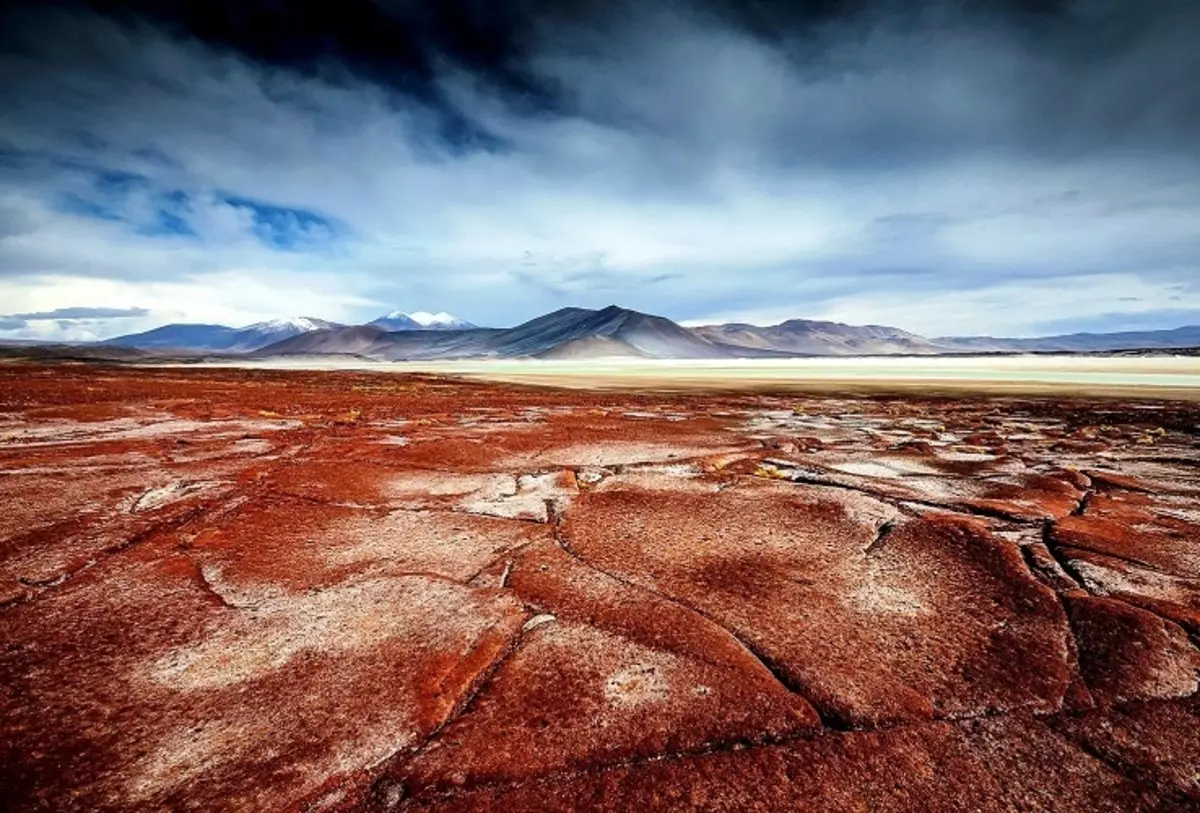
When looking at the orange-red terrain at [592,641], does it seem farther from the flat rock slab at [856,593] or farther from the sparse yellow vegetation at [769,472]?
the sparse yellow vegetation at [769,472]

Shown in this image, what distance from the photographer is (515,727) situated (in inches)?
68.0

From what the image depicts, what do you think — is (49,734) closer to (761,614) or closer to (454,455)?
(761,614)

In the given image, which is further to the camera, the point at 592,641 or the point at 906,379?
the point at 906,379

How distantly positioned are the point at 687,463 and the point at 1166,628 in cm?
350

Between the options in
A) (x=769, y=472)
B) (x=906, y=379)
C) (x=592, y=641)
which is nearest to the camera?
(x=592, y=641)

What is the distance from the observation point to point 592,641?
2201mm

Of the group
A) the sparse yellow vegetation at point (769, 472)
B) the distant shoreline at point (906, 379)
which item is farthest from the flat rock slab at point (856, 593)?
the distant shoreline at point (906, 379)

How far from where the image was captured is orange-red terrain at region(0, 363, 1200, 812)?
1.55 metres

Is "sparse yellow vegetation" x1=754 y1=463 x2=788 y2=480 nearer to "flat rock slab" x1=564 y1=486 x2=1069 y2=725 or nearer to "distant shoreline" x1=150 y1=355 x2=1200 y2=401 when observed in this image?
"flat rock slab" x1=564 y1=486 x2=1069 y2=725

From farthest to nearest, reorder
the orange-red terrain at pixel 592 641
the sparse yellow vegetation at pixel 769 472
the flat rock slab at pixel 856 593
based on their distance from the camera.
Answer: the sparse yellow vegetation at pixel 769 472
the flat rock slab at pixel 856 593
the orange-red terrain at pixel 592 641

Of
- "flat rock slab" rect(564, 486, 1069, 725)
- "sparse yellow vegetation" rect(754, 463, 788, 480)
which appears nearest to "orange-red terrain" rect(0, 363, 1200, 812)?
"flat rock slab" rect(564, 486, 1069, 725)

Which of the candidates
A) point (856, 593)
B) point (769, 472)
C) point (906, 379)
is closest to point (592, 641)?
point (856, 593)

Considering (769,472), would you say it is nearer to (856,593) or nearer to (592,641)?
(856,593)

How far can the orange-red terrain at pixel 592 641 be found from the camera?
5.07ft
